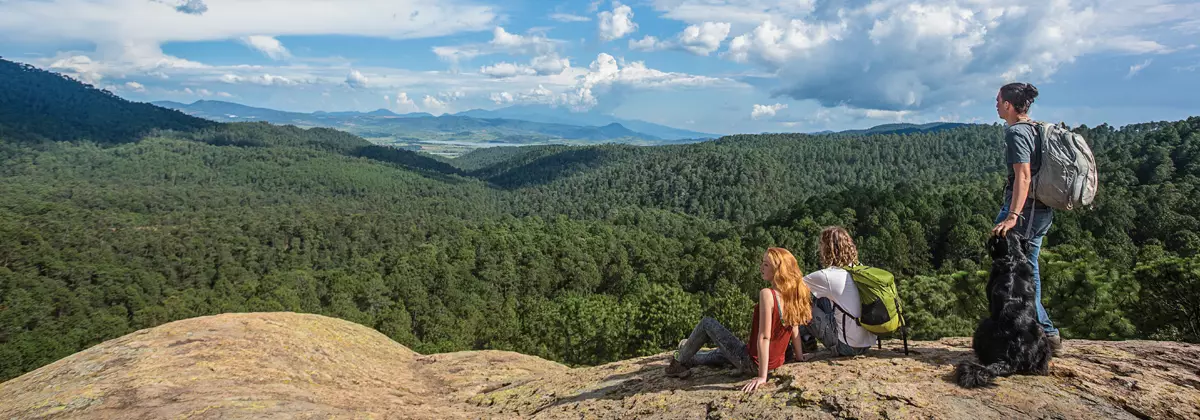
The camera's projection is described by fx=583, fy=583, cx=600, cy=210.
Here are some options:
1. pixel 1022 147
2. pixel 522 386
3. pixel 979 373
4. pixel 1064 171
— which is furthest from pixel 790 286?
pixel 522 386

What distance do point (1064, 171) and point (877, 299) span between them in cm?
220

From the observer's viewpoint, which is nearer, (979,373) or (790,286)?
(979,373)

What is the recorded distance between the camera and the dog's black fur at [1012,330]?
19.1 feet

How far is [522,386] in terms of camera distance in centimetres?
885

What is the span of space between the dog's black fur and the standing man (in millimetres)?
290

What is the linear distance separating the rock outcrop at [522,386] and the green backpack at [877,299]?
469 mm

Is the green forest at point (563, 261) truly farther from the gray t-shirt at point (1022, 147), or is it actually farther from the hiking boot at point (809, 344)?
the hiking boot at point (809, 344)

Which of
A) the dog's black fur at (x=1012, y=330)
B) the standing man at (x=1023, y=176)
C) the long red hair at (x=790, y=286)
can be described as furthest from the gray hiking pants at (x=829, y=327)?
the standing man at (x=1023, y=176)

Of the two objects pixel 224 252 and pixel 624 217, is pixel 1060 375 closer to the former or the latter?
pixel 224 252

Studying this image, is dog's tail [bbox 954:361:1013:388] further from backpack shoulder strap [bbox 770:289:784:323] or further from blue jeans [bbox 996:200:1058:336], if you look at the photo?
backpack shoulder strap [bbox 770:289:784:323]

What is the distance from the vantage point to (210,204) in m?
132

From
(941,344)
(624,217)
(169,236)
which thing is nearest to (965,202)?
(624,217)

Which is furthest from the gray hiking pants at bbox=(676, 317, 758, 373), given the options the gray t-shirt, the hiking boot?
the gray t-shirt

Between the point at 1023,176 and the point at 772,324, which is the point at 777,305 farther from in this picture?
the point at 1023,176
